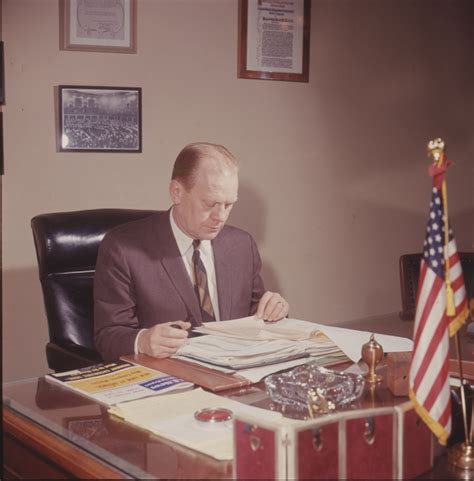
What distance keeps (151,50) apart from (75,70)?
1.35 ft

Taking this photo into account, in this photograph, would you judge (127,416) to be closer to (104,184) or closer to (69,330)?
(69,330)

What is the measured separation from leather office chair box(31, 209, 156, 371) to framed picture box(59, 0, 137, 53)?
118 centimetres

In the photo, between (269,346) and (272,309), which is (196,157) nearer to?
(272,309)

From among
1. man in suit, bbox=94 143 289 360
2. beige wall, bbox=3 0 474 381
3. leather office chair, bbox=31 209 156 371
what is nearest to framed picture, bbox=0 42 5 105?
beige wall, bbox=3 0 474 381

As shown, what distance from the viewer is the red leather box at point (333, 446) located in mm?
1153

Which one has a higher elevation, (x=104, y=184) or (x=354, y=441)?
(x=104, y=184)

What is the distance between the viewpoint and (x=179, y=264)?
8.41 ft

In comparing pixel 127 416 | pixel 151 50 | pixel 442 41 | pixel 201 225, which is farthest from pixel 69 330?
pixel 442 41

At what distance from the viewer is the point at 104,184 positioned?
3.68 meters

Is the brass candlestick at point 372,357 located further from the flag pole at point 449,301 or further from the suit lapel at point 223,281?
the suit lapel at point 223,281

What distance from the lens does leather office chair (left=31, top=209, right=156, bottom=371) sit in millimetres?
2557

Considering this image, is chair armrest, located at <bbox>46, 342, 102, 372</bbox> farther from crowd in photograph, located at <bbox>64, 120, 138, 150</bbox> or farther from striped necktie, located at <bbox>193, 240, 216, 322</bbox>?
crowd in photograph, located at <bbox>64, 120, 138, 150</bbox>

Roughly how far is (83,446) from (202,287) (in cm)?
124

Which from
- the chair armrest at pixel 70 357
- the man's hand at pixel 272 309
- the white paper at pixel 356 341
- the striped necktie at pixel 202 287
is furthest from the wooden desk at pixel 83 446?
the striped necktie at pixel 202 287
